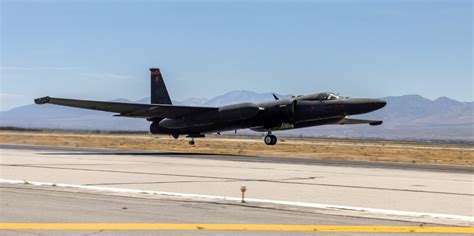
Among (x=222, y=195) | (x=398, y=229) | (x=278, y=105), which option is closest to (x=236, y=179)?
(x=222, y=195)

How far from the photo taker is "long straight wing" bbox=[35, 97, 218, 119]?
1599 inches

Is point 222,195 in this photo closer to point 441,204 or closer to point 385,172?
point 441,204

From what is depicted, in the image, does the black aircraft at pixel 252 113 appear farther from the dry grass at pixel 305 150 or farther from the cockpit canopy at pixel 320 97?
the dry grass at pixel 305 150

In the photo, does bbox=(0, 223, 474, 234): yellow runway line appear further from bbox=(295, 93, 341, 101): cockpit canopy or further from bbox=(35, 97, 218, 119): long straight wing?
bbox=(295, 93, 341, 101): cockpit canopy

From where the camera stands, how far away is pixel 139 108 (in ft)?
141

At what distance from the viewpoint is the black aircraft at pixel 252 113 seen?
4116 centimetres

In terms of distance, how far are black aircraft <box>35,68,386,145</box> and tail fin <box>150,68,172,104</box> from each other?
280 inches

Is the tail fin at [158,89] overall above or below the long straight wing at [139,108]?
above

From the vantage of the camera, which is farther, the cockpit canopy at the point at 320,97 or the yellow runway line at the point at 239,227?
the cockpit canopy at the point at 320,97

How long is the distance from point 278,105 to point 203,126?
17.4 ft

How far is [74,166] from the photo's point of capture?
23.9 meters

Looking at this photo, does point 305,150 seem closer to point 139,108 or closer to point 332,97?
point 332,97

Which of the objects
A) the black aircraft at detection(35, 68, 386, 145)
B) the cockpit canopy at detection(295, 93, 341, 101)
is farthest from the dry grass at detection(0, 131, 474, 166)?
the cockpit canopy at detection(295, 93, 341, 101)

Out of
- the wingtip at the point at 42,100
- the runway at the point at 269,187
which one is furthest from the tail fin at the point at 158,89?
the runway at the point at 269,187
